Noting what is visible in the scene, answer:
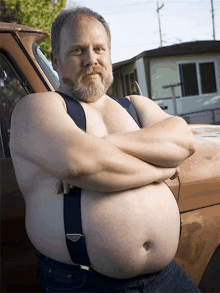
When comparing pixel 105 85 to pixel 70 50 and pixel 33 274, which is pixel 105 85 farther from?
pixel 33 274

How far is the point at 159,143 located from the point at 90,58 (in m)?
0.57

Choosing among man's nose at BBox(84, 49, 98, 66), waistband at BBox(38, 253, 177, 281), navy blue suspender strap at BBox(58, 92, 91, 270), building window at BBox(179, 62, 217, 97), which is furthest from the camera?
building window at BBox(179, 62, 217, 97)

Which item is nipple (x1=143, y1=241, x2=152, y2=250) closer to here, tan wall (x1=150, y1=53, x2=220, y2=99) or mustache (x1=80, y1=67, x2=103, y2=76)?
mustache (x1=80, y1=67, x2=103, y2=76)

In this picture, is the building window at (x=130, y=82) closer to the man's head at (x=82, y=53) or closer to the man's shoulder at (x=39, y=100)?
the man's head at (x=82, y=53)

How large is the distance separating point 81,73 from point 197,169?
933 millimetres

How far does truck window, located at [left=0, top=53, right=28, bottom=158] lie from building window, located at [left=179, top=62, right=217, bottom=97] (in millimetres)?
17174

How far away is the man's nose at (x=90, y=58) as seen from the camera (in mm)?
1800

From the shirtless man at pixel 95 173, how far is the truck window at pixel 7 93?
0.43 metres

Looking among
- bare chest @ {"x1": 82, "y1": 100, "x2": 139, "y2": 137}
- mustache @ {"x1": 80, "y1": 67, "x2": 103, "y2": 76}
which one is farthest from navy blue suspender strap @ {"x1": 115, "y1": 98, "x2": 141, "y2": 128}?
mustache @ {"x1": 80, "y1": 67, "x2": 103, "y2": 76}

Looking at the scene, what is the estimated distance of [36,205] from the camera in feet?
5.59

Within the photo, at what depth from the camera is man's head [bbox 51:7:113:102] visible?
181 centimetres

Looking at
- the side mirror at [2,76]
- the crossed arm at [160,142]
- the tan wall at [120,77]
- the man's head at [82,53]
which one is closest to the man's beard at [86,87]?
the man's head at [82,53]

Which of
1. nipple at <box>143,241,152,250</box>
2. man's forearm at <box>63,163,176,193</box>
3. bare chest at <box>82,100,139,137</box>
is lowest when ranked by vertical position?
nipple at <box>143,241,152,250</box>

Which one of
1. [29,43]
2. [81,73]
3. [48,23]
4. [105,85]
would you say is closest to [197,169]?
[105,85]
